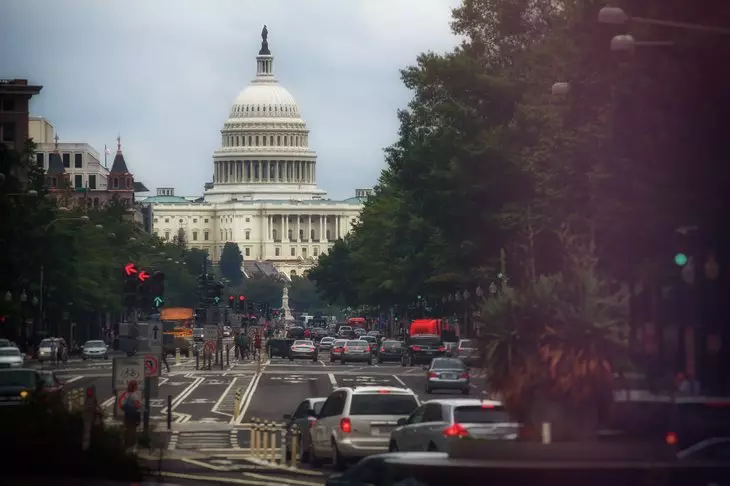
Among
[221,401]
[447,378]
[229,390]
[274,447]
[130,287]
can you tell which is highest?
[130,287]

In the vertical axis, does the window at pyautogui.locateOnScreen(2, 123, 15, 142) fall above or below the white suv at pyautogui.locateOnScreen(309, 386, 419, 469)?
above

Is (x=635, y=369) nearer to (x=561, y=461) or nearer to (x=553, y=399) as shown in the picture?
(x=553, y=399)

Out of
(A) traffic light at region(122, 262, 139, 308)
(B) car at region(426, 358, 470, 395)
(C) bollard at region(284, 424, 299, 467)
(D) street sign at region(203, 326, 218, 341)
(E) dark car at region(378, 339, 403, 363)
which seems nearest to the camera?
(C) bollard at region(284, 424, 299, 467)

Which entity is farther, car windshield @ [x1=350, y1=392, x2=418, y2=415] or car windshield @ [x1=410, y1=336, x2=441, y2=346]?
car windshield @ [x1=410, y1=336, x2=441, y2=346]

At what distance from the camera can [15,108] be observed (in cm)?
15712

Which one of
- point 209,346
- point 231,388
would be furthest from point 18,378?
point 209,346

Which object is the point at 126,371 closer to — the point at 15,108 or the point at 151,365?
the point at 151,365

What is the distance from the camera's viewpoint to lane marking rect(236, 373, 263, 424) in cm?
5617

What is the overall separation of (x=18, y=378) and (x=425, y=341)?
55903 mm

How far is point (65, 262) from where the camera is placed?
363ft

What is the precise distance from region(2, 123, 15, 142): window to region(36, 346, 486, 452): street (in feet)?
148

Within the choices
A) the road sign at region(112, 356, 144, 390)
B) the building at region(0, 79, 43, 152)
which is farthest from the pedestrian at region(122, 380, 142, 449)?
the building at region(0, 79, 43, 152)

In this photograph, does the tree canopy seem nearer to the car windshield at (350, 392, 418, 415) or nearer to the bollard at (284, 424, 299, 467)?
the car windshield at (350, 392, 418, 415)

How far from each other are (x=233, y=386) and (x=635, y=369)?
1799 inches
